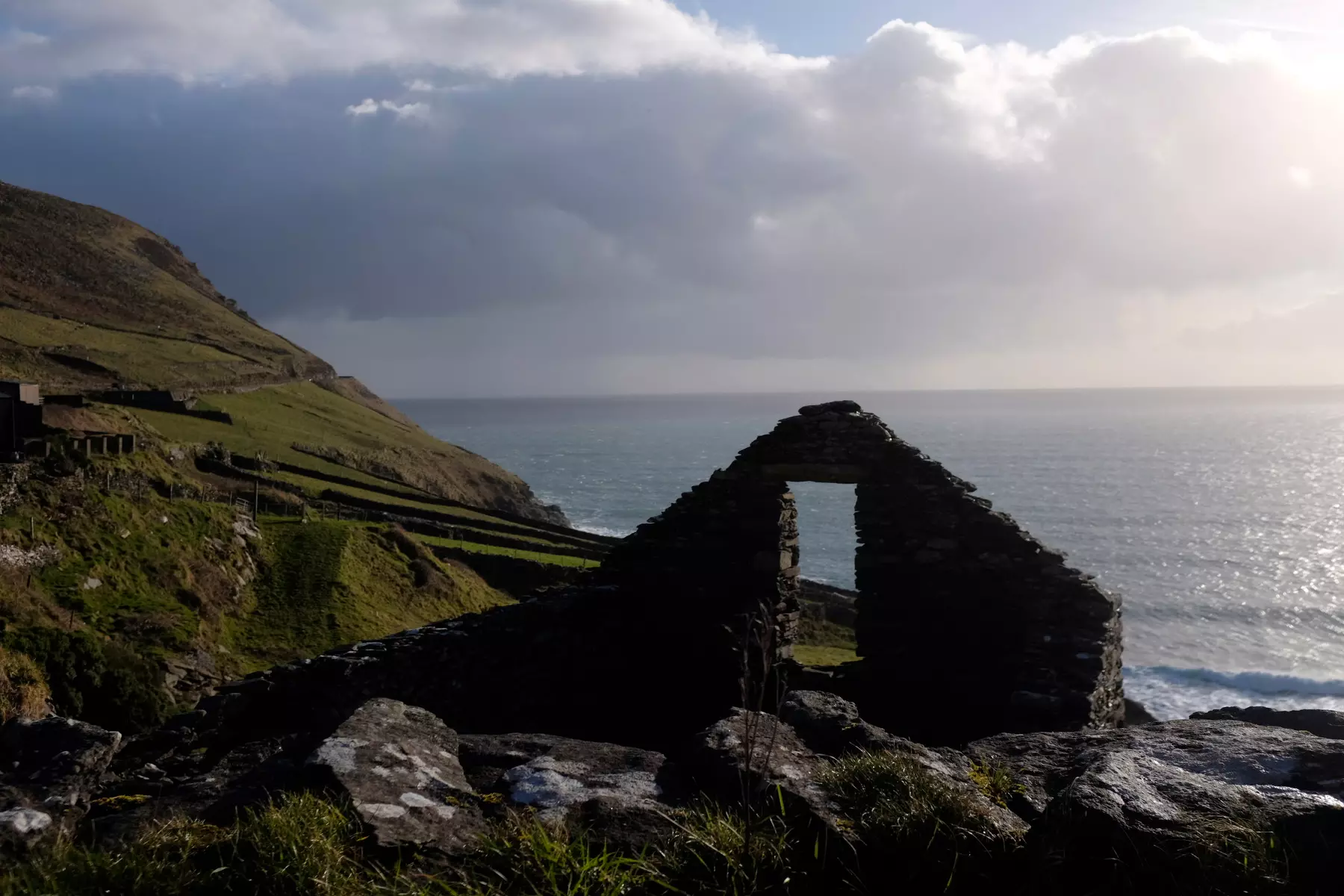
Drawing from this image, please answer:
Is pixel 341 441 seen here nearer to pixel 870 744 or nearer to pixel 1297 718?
pixel 1297 718

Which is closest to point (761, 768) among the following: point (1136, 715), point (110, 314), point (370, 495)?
point (1136, 715)

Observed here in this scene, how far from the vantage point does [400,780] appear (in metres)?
4.30

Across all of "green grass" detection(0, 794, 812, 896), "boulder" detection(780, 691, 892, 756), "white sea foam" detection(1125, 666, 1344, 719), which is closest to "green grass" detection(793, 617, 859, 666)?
"white sea foam" detection(1125, 666, 1344, 719)

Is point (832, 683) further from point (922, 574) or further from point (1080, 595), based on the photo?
point (1080, 595)

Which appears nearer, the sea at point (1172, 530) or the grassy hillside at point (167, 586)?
the grassy hillside at point (167, 586)

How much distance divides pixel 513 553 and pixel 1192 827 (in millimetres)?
38694

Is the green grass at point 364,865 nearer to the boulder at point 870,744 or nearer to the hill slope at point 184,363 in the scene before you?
the boulder at point 870,744

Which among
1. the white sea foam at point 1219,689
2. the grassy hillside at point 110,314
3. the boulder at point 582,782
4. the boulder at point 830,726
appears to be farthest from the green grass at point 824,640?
the grassy hillside at point 110,314

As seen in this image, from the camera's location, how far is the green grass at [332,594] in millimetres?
23203

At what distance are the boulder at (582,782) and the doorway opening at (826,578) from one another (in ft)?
24.4

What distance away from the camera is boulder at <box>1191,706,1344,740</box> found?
24.3ft

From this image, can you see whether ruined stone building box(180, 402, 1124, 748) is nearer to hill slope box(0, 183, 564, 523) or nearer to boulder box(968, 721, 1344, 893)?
boulder box(968, 721, 1344, 893)

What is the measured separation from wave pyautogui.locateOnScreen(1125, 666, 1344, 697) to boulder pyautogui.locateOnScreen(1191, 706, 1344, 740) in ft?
102

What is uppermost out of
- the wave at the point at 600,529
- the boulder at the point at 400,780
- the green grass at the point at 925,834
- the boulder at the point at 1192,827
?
the boulder at the point at 1192,827
